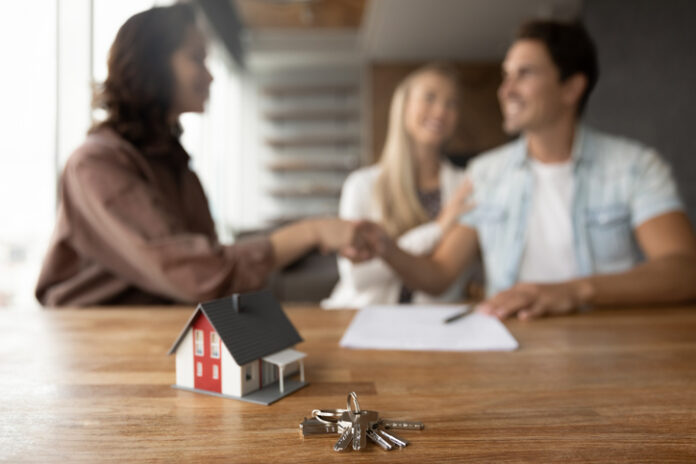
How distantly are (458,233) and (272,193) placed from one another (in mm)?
5165

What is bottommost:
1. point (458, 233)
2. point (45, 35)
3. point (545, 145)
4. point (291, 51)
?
point (458, 233)

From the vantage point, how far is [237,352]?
524 mm

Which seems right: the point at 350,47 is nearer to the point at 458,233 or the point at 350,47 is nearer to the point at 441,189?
the point at 441,189

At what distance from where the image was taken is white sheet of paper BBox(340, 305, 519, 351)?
0.79m

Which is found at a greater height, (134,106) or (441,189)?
(134,106)

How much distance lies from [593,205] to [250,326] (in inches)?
52.3

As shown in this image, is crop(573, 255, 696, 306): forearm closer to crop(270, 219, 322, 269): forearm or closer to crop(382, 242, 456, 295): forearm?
crop(382, 242, 456, 295): forearm

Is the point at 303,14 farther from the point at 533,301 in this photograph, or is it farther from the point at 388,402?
the point at 388,402

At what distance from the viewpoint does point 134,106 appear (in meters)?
1.27

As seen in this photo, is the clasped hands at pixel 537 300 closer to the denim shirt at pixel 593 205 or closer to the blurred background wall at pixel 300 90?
the denim shirt at pixel 593 205

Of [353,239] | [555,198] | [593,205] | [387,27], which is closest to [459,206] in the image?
[555,198]

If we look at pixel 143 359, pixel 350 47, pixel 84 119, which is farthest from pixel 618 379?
pixel 350 47

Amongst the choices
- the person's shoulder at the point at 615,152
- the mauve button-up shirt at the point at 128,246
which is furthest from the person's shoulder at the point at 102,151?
the person's shoulder at the point at 615,152

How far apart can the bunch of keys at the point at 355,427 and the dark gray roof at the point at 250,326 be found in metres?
0.10
